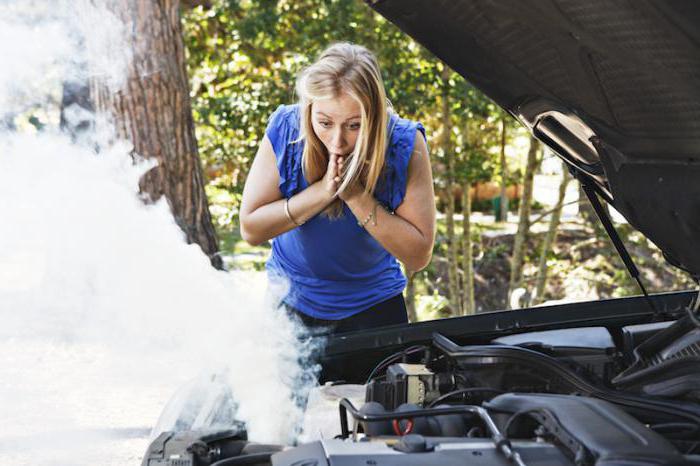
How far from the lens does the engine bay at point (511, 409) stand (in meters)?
1.67

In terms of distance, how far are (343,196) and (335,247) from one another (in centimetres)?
22

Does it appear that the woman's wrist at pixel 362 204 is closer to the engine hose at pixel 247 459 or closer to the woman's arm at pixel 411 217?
the woman's arm at pixel 411 217

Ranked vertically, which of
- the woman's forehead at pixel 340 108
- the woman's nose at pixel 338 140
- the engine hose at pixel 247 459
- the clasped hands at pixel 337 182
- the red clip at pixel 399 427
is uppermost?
the woman's forehead at pixel 340 108

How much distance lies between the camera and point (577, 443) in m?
1.66

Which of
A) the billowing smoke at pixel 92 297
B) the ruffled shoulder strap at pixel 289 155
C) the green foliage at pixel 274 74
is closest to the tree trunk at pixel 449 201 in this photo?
the green foliage at pixel 274 74

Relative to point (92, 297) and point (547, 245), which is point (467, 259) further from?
point (92, 297)

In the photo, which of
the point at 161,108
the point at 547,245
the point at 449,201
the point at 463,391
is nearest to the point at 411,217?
the point at 463,391

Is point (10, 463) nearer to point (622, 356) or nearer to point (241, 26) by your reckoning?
point (622, 356)

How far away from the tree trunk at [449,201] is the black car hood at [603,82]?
5.91 m

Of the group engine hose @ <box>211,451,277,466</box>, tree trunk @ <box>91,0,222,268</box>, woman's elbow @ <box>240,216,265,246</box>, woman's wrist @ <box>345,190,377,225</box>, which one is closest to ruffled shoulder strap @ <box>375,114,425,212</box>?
woman's wrist @ <box>345,190,377,225</box>

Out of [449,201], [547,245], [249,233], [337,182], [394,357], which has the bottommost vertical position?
[394,357]

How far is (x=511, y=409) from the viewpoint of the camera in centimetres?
189

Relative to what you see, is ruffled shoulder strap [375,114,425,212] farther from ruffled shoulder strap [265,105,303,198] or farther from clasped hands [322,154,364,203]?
ruffled shoulder strap [265,105,303,198]

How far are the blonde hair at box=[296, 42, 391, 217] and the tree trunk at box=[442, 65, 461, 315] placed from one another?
5.32 meters
